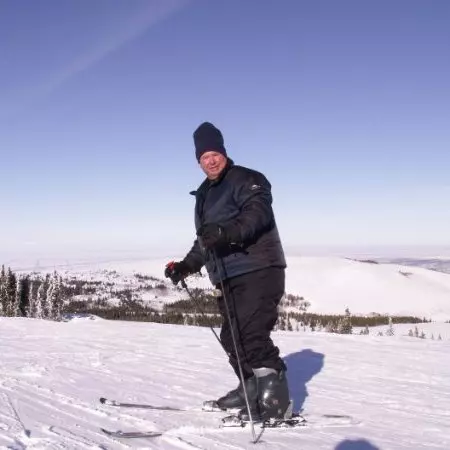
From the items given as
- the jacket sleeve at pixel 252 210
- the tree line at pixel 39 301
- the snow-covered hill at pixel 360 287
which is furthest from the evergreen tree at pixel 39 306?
the jacket sleeve at pixel 252 210

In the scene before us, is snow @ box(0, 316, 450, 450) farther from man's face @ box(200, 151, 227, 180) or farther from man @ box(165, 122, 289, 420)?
man's face @ box(200, 151, 227, 180)

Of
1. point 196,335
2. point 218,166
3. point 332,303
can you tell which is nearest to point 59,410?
point 218,166

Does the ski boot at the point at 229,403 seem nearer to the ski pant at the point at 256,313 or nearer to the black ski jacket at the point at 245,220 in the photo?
the ski pant at the point at 256,313

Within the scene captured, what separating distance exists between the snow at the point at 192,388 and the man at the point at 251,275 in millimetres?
343

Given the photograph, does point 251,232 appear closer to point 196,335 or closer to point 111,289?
point 196,335

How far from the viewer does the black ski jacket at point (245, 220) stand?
11.6 ft

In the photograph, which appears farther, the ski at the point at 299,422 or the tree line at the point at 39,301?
the tree line at the point at 39,301

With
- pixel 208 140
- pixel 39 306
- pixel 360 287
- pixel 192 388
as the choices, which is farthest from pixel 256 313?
pixel 360 287

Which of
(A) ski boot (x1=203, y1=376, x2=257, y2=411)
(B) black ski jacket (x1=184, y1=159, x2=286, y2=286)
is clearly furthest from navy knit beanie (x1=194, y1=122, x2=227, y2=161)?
(A) ski boot (x1=203, y1=376, x2=257, y2=411)

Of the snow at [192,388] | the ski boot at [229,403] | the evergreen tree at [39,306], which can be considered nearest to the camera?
the snow at [192,388]

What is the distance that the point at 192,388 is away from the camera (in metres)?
4.74

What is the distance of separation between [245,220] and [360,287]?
194 ft

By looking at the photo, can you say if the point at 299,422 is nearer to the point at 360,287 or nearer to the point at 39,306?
the point at 39,306

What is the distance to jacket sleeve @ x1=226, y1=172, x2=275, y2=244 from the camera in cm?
342
